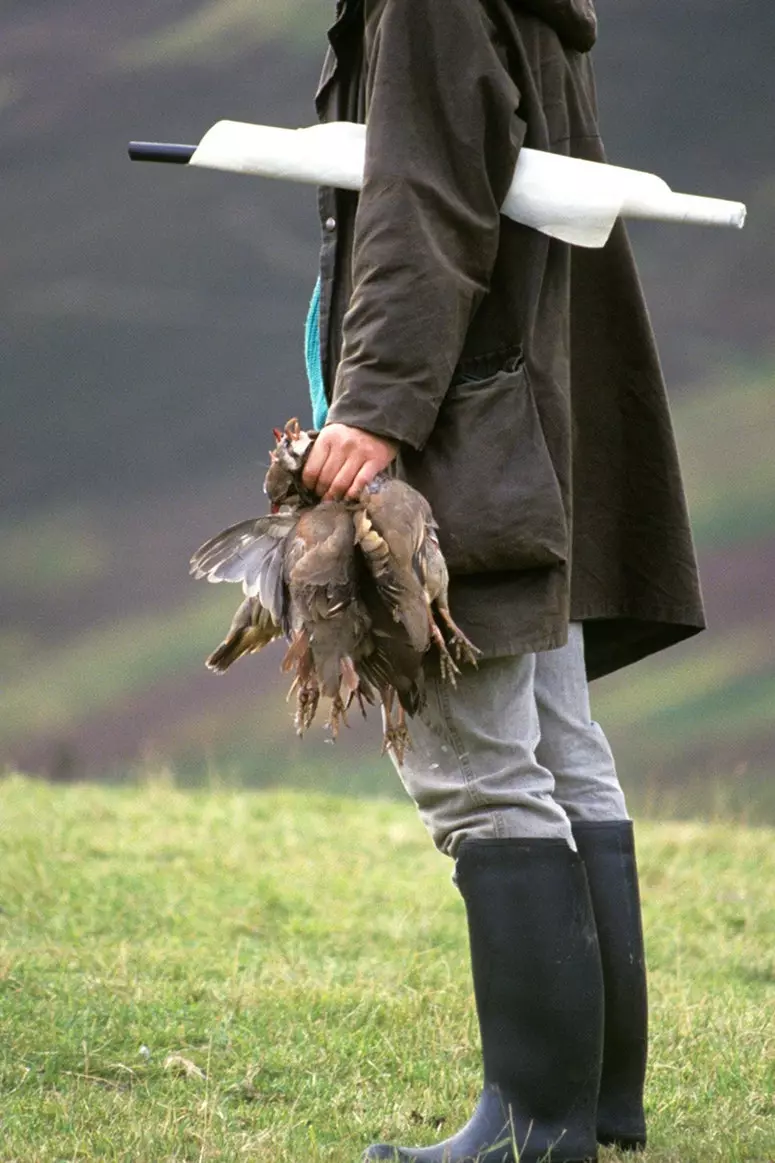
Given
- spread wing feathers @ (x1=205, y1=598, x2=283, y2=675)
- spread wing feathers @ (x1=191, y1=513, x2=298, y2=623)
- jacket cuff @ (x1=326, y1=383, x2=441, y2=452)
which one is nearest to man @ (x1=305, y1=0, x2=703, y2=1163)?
jacket cuff @ (x1=326, y1=383, x2=441, y2=452)

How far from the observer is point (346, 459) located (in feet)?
7.58

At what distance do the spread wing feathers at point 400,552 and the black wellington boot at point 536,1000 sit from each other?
409 millimetres

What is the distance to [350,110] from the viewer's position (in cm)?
265

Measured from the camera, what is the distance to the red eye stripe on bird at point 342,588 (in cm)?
227

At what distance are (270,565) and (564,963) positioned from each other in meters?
0.76

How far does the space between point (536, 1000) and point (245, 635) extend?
→ 0.72m

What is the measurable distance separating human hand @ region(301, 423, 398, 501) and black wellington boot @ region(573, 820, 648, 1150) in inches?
30.1

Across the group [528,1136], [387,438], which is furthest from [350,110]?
[528,1136]

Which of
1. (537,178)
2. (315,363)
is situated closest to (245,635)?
(315,363)

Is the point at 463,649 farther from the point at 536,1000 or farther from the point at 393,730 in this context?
the point at 536,1000

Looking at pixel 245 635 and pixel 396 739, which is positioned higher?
pixel 245 635

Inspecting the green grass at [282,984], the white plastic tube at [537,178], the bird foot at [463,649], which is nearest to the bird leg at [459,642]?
the bird foot at [463,649]

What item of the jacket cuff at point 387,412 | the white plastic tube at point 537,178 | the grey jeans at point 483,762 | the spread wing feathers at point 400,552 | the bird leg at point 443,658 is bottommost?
the grey jeans at point 483,762

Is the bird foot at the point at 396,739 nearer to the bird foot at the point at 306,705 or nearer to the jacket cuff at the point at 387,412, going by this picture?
the bird foot at the point at 306,705
